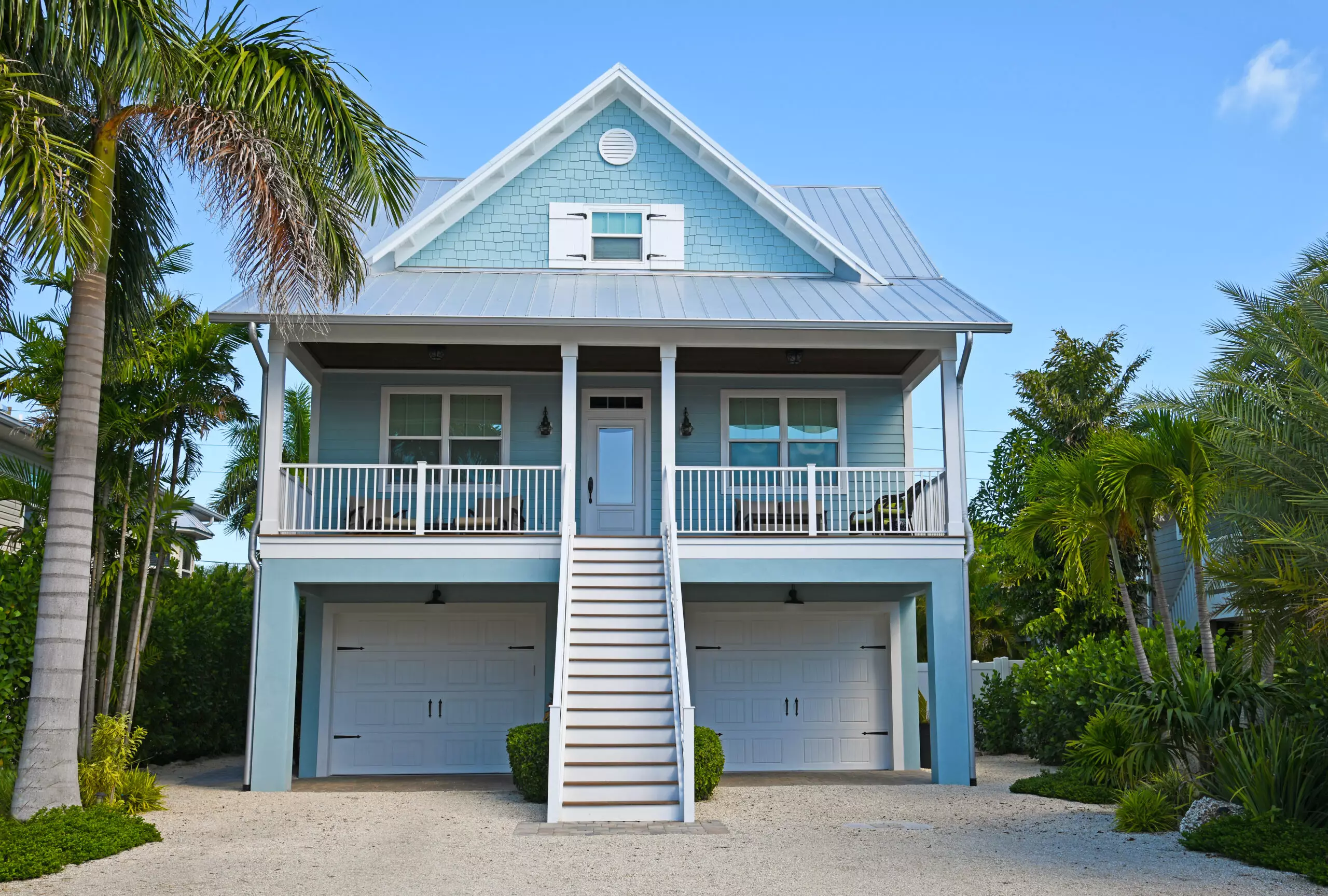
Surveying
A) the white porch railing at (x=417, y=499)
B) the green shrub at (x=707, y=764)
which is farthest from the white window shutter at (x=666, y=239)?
the green shrub at (x=707, y=764)

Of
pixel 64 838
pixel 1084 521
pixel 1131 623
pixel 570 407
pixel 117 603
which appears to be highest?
pixel 570 407

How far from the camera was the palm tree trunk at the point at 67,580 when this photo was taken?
916 cm

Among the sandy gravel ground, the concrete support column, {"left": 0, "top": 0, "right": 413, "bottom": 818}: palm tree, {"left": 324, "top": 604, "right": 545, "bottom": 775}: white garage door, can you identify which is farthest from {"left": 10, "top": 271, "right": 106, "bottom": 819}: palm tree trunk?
the concrete support column

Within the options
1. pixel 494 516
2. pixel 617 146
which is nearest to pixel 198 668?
Answer: pixel 494 516

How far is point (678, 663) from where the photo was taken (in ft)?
38.0

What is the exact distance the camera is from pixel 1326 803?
874 cm

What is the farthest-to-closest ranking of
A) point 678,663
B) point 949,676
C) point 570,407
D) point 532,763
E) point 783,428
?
point 783,428, point 570,407, point 949,676, point 532,763, point 678,663

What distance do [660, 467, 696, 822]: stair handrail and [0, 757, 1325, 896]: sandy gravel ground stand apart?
446mm

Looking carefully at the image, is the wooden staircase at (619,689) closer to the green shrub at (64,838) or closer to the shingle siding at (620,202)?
the green shrub at (64,838)

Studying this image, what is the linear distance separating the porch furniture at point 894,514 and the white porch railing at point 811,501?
1 centimetres

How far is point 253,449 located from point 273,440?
1117cm

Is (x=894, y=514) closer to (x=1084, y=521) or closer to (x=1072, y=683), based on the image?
(x=1072, y=683)

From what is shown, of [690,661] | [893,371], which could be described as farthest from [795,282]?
[690,661]

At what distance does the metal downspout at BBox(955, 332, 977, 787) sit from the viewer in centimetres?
1347
